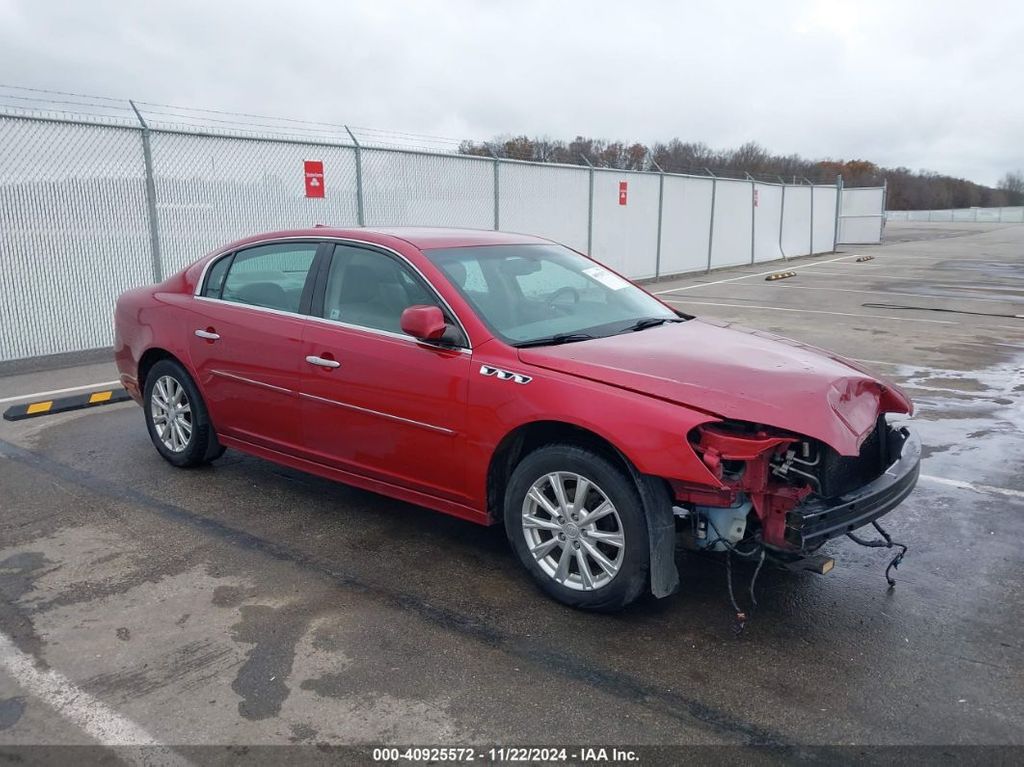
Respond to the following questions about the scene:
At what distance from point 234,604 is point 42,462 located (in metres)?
2.89

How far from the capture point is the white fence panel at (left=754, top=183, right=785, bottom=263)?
26.4m

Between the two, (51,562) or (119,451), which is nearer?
(51,562)

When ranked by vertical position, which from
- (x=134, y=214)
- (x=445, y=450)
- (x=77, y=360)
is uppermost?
(x=134, y=214)

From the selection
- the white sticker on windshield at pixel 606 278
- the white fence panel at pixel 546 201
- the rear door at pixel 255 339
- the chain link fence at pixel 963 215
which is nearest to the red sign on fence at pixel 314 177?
the white fence panel at pixel 546 201

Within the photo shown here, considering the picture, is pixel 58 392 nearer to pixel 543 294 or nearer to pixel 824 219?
pixel 543 294

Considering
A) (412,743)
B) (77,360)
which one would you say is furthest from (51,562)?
(77,360)

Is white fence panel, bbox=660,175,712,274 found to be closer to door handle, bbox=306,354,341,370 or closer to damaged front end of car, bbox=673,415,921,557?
door handle, bbox=306,354,341,370

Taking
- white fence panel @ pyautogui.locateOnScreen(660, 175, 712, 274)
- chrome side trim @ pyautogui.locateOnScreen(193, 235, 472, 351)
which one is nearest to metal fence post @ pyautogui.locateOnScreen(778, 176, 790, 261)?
white fence panel @ pyautogui.locateOnScreen(660, 175, 712, 274)

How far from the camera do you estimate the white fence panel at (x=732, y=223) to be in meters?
23.5

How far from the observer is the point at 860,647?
11.3 ft

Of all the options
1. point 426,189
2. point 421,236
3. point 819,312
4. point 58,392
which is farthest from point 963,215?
point 421,236

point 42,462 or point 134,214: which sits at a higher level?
point 134,214

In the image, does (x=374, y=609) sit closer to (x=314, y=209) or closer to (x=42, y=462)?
(x=42, y=462)

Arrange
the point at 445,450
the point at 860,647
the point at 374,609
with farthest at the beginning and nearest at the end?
the point at 445,450 < the point at 374,609 < the point at 860,647
